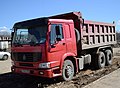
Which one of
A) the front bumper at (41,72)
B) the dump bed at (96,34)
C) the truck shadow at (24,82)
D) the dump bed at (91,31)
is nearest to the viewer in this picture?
the front bumper at (41,72)

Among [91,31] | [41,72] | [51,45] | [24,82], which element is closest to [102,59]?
[91,31]

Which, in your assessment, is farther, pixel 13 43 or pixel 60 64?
pixel 13 43

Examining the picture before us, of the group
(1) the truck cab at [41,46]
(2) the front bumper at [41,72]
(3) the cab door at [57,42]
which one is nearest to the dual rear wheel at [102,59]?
(1) the truck cab at [41,46]

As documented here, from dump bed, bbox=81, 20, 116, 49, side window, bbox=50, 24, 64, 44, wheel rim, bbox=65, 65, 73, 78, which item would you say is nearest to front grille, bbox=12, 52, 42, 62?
side window, bbox=50, 24, 64, 44

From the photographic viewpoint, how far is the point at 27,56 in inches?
387

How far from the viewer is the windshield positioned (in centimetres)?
950

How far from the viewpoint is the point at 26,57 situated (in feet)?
32.4

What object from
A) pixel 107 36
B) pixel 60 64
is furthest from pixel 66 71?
pixel 107 36

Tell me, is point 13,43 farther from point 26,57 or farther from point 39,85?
point 39,85

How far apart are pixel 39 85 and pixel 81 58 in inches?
109

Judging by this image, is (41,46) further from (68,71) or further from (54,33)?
(68,71)

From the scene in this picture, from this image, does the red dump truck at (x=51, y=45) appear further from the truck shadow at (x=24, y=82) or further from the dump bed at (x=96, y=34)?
the truck shadow at (x=24, y=82)

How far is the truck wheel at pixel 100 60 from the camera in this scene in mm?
13250

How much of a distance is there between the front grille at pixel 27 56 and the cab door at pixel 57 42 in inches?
20.0
